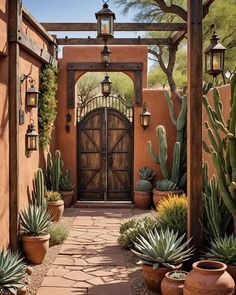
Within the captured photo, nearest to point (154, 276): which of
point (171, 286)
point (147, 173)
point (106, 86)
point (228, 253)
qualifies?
point (171, 286)

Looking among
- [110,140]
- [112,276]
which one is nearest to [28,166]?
[112,276]

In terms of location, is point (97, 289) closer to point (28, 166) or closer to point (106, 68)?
point (28, 166)

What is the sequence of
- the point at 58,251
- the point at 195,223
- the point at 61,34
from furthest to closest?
the point at 61,34 → the point at 58,251 → the point at 195,223

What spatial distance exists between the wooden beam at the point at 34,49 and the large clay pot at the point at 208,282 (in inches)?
164

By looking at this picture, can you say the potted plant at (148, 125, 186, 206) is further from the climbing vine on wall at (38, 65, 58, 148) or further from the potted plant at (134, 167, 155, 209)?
the climbing vine on wall at (38, 65, 58, 148)

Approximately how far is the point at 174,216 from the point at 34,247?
2141 mm

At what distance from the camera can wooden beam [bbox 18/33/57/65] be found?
7.14 meters

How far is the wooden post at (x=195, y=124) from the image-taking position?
582 cm

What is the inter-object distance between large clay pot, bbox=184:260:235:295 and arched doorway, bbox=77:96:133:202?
754 centimetres

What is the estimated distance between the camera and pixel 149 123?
11.8 metres

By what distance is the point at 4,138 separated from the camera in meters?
6.30

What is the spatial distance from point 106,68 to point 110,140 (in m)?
1.93

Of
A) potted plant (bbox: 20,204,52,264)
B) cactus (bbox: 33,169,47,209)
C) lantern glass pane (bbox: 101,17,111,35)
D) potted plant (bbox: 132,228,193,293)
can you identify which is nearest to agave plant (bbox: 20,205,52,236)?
potted plant (bbox: 20,204,52,264)

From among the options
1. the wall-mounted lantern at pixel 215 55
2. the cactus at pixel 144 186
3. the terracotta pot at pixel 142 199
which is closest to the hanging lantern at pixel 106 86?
the cactus at pixel 144 186
